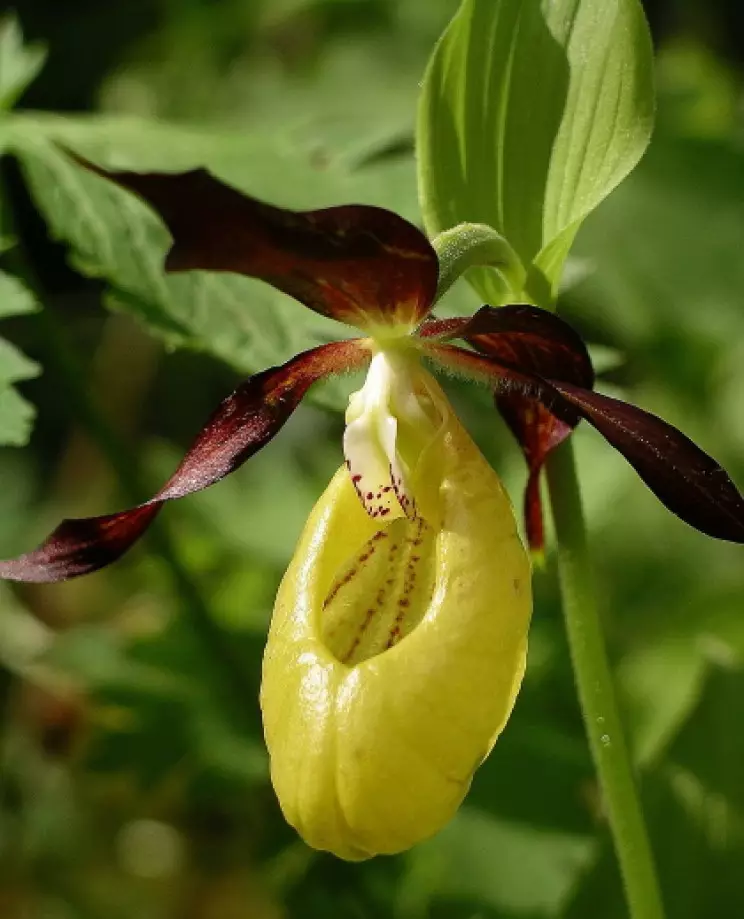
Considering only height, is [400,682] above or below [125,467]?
above

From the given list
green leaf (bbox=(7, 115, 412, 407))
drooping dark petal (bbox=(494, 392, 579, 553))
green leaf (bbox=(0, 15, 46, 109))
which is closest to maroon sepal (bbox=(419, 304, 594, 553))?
drooping dark petal (bbox=(494, 392, 579, 553))

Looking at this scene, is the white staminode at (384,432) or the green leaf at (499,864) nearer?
the white staminode at (384,432)

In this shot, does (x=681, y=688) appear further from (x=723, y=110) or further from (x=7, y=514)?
(x=723, y=110)

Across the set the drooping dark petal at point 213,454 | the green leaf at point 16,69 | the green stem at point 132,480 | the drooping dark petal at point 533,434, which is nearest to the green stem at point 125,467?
the green stem at point 132,480

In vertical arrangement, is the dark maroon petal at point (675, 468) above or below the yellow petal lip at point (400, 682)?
above

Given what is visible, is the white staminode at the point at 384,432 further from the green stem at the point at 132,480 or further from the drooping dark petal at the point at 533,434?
the green stem at the point at 132,480

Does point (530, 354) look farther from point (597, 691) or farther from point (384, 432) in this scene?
point (597, 691)

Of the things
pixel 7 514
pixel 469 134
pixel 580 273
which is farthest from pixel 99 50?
pixel 469 134

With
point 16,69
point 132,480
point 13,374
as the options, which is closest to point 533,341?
point 13,374
